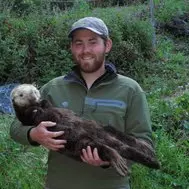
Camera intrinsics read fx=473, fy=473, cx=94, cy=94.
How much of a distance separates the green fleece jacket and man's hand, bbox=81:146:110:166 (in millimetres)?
176

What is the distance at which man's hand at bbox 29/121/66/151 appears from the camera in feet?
9.79

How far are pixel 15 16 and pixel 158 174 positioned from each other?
658 centimetres

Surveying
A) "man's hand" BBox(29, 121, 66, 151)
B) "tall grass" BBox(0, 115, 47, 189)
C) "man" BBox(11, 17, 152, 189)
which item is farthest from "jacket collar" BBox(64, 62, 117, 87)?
"tall grass" BBox(0, 115, 47, 189)

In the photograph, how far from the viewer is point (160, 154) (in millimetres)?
5781

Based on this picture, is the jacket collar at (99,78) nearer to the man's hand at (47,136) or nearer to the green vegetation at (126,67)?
the man's hand at (47,136)

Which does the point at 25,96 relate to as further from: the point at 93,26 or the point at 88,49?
the point at 93,26

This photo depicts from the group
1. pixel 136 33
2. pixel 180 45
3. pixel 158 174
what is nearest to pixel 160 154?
pixel 158 174

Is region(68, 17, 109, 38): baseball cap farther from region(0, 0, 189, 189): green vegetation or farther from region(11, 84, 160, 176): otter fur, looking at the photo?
region(0, 0, 189, 189): green vegetation

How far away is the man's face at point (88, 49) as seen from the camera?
323 cm

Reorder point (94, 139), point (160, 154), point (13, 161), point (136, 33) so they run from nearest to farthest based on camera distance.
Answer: point (94, 139) < point (13, 161) < point (160, 154) < point (136, 33)

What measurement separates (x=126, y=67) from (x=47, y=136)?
7.22 metres

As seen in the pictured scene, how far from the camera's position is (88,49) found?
10.6ft

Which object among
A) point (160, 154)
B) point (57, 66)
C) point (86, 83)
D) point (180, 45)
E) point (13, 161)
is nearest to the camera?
point (86, 83)

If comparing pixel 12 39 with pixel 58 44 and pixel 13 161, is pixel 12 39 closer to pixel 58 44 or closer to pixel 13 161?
pixel 58 44
